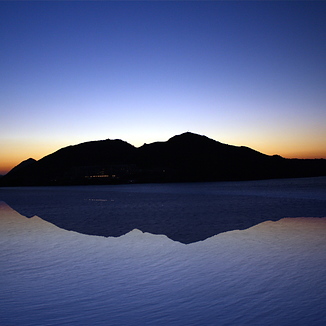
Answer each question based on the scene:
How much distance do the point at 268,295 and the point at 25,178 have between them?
574ft

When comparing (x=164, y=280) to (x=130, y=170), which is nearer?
(x=164, y=280)

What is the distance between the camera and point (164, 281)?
7.10 metres

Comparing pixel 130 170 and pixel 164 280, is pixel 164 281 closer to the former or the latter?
pixel 164 280

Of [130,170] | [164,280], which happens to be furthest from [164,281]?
[130,170]

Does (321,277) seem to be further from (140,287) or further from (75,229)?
(75,229)

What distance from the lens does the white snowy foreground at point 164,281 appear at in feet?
17.3

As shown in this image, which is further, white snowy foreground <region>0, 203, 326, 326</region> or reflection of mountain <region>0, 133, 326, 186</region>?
reflection of mountain <region>0, 133, 326, 186</region>

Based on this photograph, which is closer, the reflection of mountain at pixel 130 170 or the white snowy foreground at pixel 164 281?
the white snowy foreground at pixel 164 281

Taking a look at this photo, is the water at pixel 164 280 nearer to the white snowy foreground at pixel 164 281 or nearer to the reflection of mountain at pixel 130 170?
the white snowy foreground at pixel 164 281

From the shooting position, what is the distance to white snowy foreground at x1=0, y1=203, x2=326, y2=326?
5.29 metres

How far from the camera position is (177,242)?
11.2m

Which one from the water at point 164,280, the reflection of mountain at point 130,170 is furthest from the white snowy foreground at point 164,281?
the reflection of mountain at point 130,170

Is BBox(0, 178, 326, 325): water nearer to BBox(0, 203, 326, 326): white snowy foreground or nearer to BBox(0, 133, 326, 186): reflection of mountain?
BBox(0, 203, 326, 326): white snowy foreground

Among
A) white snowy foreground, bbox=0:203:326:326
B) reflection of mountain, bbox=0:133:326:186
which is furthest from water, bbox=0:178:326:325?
reflection of mountain, bbox=0:133:326:186
